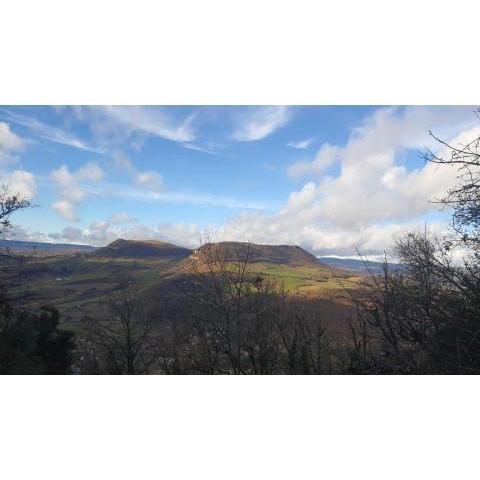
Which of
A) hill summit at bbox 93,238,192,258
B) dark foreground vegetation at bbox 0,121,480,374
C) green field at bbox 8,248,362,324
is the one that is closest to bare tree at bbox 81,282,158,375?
dark foreground vegetation at bbox 0,121,480,374

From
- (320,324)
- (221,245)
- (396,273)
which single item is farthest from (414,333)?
(221,245)

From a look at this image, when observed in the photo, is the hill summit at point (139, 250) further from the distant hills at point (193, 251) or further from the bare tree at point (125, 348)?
the bare tree at point (125, 348)

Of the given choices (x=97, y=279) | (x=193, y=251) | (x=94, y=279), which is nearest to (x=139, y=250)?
(x=94, y=279)

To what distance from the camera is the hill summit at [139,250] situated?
1244 inches

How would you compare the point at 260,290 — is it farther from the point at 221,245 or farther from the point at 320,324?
the point at 221,245

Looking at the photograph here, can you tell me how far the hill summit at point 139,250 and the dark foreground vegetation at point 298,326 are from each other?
2076cm

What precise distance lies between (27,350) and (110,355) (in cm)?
208

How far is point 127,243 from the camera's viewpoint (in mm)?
34062

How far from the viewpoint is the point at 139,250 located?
37500 mm

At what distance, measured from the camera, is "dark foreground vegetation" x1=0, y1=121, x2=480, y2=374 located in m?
5.31

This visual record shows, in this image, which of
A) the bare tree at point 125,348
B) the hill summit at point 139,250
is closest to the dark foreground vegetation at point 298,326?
the bare tree at point 125,348

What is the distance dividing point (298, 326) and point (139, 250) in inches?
1241

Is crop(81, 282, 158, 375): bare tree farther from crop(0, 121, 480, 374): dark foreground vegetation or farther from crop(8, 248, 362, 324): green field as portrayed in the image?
crop(8, 248, 362, 324): green field
